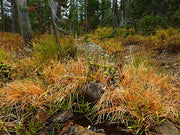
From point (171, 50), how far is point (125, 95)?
12.2 ft

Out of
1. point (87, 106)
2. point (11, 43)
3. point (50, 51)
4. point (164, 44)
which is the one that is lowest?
point (87, 106)

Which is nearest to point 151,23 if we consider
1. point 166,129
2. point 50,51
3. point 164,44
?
point 164,44

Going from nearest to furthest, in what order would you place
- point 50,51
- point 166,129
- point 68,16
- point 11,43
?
point 166,129 < point 50,51 < point 68,16 < point 11,43

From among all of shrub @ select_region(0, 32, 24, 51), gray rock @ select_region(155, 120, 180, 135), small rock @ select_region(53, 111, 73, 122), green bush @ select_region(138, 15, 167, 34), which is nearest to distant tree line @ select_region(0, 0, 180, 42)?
green bush @ select_region(138, 15, 167, 34)

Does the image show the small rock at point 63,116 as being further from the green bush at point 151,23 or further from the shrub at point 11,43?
the green bush at point 151,23

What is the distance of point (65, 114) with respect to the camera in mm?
1638

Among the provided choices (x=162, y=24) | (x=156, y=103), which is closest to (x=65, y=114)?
(x=156, y=103)

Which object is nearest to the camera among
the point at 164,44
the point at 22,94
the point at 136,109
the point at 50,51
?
the point at 136,109

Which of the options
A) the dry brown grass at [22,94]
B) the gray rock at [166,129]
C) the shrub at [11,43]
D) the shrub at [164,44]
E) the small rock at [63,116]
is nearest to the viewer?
the gray rock at [166,129]

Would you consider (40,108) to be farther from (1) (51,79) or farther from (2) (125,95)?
(2) (125,95)

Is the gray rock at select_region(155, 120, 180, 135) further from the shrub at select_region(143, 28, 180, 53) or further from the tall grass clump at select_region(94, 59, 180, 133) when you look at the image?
the shrub at select_region(143, 28, 180, 53)

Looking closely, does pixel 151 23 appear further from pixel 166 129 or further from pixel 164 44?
pixel 166 129

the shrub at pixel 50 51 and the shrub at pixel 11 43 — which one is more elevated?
the shrub at pixel 11 43

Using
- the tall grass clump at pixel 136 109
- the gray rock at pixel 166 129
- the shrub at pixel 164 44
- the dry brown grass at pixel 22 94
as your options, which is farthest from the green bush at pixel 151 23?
the dry brown grass at pixel 22 94
